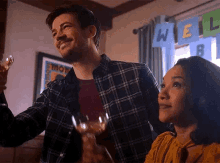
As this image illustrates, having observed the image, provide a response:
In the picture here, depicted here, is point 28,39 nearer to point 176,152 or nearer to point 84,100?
point 84,100

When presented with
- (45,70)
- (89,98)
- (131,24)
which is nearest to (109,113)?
(89,98)

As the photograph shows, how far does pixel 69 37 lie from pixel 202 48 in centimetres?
166

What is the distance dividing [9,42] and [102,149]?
7.68ft

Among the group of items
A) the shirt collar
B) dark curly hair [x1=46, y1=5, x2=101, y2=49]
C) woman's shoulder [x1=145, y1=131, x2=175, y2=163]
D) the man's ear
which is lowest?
woman's shoulder [x1=145, y1=131, x2=175, y2=163]

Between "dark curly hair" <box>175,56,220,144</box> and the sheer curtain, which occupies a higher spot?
the sheer curtain

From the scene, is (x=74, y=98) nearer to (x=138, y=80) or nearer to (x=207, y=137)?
(x=138, y=80)

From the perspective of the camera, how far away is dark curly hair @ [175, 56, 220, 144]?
0.53 metres

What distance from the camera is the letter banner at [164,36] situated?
2.61 m

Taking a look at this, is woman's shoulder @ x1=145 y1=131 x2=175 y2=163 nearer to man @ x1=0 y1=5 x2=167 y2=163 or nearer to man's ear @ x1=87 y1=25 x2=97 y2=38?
man @ x1=0 y1=5 x2=167 y2=163

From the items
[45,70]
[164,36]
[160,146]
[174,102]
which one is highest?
[164,36]

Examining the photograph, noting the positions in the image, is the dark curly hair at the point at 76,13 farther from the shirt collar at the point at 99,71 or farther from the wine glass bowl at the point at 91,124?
the wine glass bowl at the point at 91,124

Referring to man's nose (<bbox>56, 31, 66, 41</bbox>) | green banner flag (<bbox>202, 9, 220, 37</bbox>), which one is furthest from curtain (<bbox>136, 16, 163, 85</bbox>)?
man's nose (<bbox>56, 31, 66, 41</bbox>)

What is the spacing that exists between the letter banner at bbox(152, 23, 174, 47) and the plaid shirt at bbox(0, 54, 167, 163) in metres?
1.53

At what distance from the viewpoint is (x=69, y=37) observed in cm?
101
